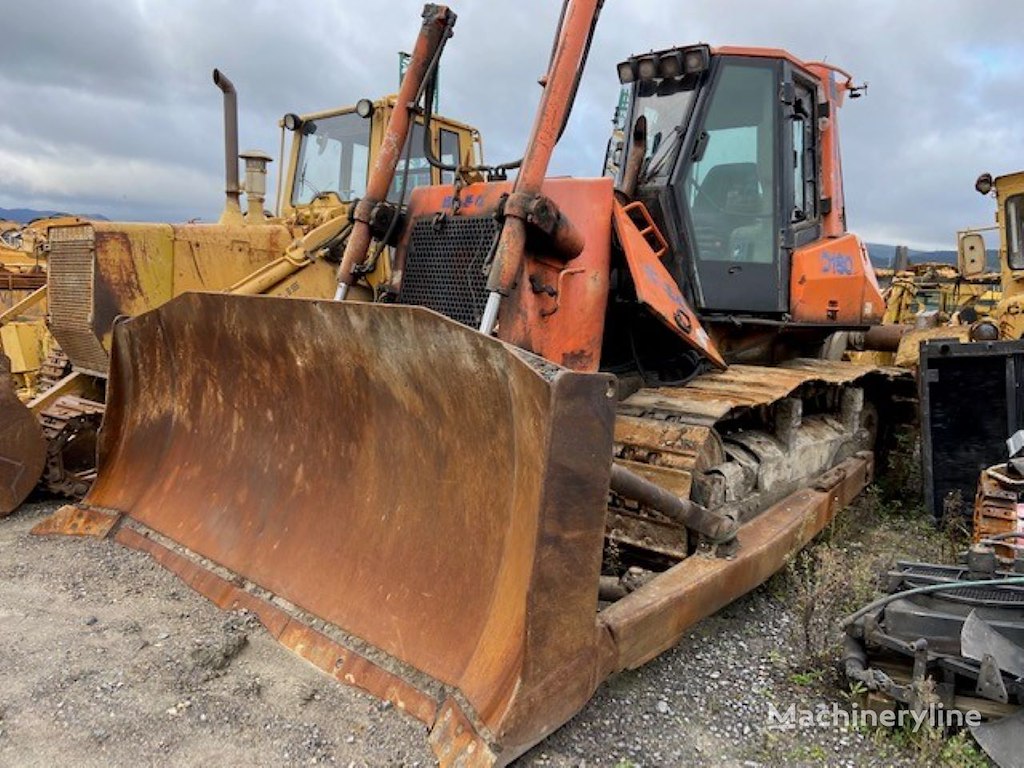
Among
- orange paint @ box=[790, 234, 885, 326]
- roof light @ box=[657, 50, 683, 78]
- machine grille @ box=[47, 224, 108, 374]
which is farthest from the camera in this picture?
machine grille @ box=[47, 224, 108, 374]

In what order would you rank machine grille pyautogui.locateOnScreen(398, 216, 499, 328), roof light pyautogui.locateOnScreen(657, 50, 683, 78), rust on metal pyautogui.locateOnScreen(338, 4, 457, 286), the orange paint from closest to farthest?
machine grille pyautogui.locateOnScreen(398, 216, 499, 328)
rust on metal pyautogui.locateOnScreen(338, 4, 457, 286)
roof light pyautogui.locateOnScreen(657, 50, 683, 78)
the orange paint

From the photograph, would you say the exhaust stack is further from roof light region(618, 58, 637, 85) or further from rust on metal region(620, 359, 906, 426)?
rust on metal region(620, 359, 906, 426)

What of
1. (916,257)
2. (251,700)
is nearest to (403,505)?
(251,700)

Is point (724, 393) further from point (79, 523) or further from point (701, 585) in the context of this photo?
point (79, 523)

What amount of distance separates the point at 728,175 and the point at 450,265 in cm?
184

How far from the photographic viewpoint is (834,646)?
3.30 m

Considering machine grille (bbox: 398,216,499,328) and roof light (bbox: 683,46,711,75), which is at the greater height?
roof light (bbox: 683,46,711,75)

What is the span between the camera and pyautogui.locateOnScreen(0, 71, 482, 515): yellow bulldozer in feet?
17.0

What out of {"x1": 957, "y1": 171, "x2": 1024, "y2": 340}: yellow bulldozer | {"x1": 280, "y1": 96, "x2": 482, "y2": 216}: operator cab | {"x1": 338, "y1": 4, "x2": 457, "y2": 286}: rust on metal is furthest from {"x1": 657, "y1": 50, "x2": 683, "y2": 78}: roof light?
{"x1": 957, "y1": 171, "x2": 1024, "y2": 340}: yellow bulldozer

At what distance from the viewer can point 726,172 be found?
4.73 m

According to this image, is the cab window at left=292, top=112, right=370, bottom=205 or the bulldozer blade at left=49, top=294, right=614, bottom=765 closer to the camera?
the bulldozer blade at left=49, top=294, right=614, bottom=765

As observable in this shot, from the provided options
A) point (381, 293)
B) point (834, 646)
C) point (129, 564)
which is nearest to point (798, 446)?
point (834, 646)

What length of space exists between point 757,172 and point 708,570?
8.75ft

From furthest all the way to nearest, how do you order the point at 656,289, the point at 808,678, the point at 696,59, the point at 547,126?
the point at 696,59 < the point at 656,289 < the point at 547,126 < the point at 808,678
